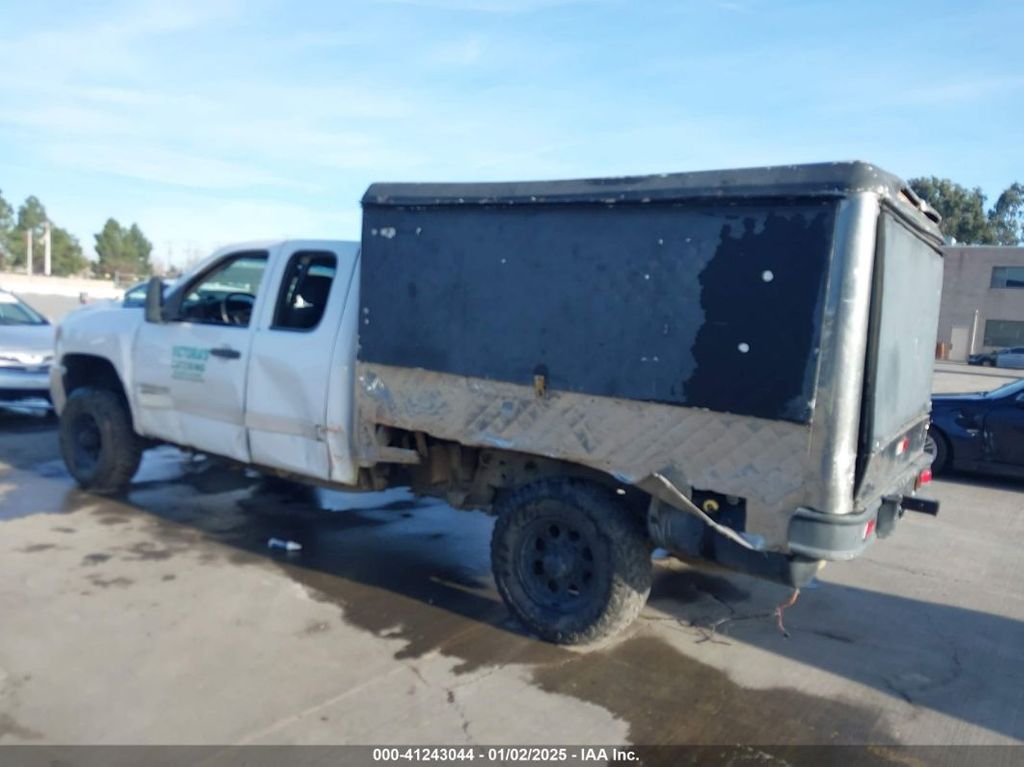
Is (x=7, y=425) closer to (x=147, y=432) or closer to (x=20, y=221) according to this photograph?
(x=147, y=432)

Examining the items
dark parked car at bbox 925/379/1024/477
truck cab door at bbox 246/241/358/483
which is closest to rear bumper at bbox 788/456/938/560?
truck cab door at bbox 246/241/358/483

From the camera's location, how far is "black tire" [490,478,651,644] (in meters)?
4.36

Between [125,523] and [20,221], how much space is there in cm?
10313

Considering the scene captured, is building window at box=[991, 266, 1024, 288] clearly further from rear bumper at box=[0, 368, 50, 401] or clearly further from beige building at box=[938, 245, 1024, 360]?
rear bumper at box=[0, 368, 50, 401]

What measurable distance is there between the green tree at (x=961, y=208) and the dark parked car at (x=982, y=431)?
7378 cm

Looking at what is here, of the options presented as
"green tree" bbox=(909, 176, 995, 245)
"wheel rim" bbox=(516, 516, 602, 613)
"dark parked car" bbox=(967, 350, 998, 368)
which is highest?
"green tree" bbox=(909, 176, 995, 245)

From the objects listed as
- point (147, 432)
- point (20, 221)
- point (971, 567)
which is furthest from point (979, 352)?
point (20, 221)

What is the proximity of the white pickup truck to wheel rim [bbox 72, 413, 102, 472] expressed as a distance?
177 centimetres

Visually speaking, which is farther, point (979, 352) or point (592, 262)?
point (979, 352)

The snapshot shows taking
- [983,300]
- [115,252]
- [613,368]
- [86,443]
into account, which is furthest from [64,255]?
[613,368]

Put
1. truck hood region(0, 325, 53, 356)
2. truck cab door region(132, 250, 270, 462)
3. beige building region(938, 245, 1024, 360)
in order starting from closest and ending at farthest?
truck cab door region(132, 250, 270, 462)
truck hood region(0, 325, 53, 356)
beige building region(938, 245, 1024, 360)

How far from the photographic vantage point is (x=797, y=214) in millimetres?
3688

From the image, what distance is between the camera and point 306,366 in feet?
17.9

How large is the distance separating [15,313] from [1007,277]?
178ft
